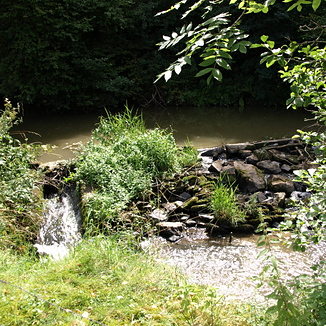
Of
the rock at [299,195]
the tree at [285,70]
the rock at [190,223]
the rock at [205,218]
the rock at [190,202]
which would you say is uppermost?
the tree at [285,70]

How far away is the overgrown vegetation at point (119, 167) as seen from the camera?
5.13m

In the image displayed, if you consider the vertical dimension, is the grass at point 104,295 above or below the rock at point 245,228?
above

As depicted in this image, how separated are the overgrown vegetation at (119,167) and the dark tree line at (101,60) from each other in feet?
17.3

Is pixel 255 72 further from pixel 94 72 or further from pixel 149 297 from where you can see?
pixel 149 297

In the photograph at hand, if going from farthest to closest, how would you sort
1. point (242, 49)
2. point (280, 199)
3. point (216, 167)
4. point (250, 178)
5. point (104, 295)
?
point (216, 167), point (250, 178), point (280, 199), point (104, 295), point (242, 49)

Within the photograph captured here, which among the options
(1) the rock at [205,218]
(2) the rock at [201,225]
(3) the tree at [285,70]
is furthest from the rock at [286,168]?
(3) the tree at [285,70]

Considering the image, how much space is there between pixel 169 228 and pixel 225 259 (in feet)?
2.90

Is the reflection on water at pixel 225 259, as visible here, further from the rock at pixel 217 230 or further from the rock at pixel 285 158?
the rock at pixel 285 158

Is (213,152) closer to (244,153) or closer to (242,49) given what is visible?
(244,153)

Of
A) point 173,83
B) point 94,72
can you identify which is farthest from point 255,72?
point 94,72

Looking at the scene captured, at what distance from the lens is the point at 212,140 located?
9211 millimetres

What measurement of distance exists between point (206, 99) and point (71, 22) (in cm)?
455

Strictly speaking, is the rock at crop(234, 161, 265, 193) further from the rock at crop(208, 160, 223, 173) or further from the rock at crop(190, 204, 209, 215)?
the rock at crop(190, 204, 209, 215)

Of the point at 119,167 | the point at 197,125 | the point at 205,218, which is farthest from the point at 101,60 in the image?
the point at 205,218
